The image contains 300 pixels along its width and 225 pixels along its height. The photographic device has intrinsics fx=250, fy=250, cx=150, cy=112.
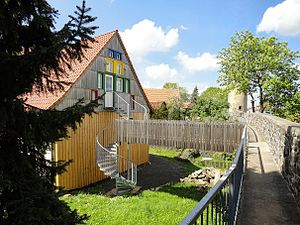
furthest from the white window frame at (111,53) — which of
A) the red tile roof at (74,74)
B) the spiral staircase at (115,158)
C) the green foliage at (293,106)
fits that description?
the green foliage at (293,106)

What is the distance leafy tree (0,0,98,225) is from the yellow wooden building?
8.70 m

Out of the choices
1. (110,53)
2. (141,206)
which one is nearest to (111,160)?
(141,206)

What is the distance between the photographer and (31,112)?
372 cm

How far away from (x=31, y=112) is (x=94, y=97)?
12018mm

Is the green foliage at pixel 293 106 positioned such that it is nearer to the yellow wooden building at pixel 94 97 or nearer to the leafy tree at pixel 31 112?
the yellow wooden building at pixel 94 97

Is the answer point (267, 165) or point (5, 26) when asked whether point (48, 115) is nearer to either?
point (5, 26)

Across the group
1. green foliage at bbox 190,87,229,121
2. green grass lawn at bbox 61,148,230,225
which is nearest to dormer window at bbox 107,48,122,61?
green grass lawn at bbox 61,148,230,225

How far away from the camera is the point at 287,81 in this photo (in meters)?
27.0

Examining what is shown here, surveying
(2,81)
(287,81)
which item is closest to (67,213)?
(2,81)

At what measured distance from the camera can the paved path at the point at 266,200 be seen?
4422 millimetres

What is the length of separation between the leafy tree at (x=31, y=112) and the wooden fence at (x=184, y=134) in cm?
961

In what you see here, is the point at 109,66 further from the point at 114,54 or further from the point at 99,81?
the point at 99,81

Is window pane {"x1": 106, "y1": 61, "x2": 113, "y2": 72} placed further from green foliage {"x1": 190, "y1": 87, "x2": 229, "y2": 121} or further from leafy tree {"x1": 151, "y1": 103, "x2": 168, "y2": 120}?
leafy tree {"x1": 151, "y1": 103, "x2": 168, "y2": 120}

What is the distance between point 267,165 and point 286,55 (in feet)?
78.9
